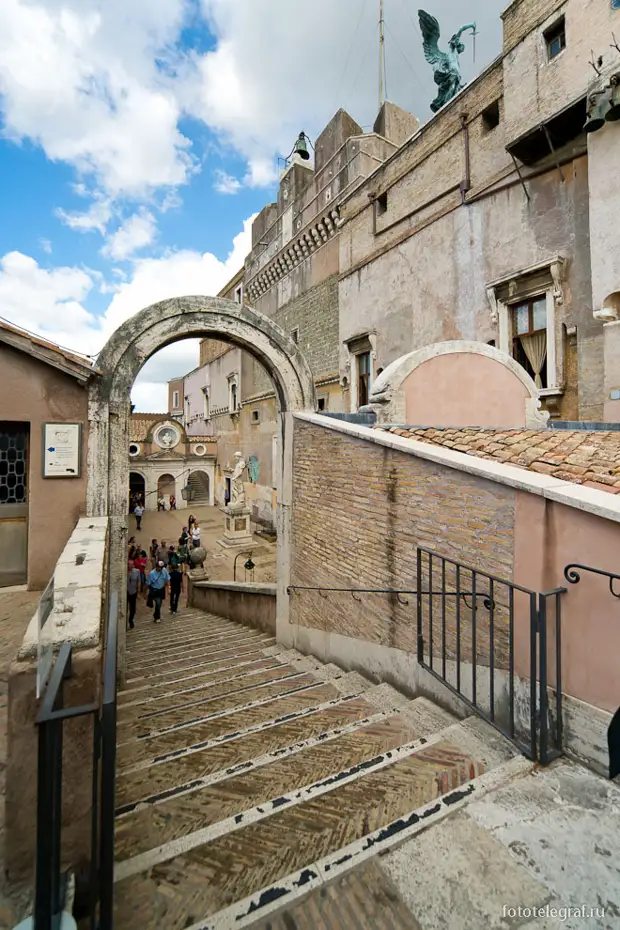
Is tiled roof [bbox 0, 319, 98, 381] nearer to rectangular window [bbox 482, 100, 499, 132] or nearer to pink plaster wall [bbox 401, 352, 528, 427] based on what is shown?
pink plaster wall [bbox 401, 352, 528, 427]

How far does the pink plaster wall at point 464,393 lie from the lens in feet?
23.7

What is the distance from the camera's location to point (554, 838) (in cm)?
204

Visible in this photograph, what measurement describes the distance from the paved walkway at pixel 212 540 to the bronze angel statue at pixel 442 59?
16723 mm

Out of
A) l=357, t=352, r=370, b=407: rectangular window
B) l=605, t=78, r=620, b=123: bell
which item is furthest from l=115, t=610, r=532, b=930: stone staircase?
l=357, t=352, r=370, b=407: rectangular window

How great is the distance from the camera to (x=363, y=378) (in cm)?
1616

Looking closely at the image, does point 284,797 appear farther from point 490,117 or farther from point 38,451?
point 490,117

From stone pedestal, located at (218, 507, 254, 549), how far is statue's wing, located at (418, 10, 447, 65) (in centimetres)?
1751

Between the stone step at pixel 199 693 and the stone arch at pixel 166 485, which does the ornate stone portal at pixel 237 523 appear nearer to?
the stone arch at pixel 166 485

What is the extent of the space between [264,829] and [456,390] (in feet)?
22.4

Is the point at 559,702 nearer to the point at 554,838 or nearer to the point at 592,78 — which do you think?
the point at 554,838

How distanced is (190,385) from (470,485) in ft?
124

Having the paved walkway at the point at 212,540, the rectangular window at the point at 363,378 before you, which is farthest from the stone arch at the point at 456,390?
the paved walkway at the point at 212,540

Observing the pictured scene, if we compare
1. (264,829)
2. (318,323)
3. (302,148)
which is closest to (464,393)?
(264,829)

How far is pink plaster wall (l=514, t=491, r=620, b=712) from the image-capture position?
2570mm
